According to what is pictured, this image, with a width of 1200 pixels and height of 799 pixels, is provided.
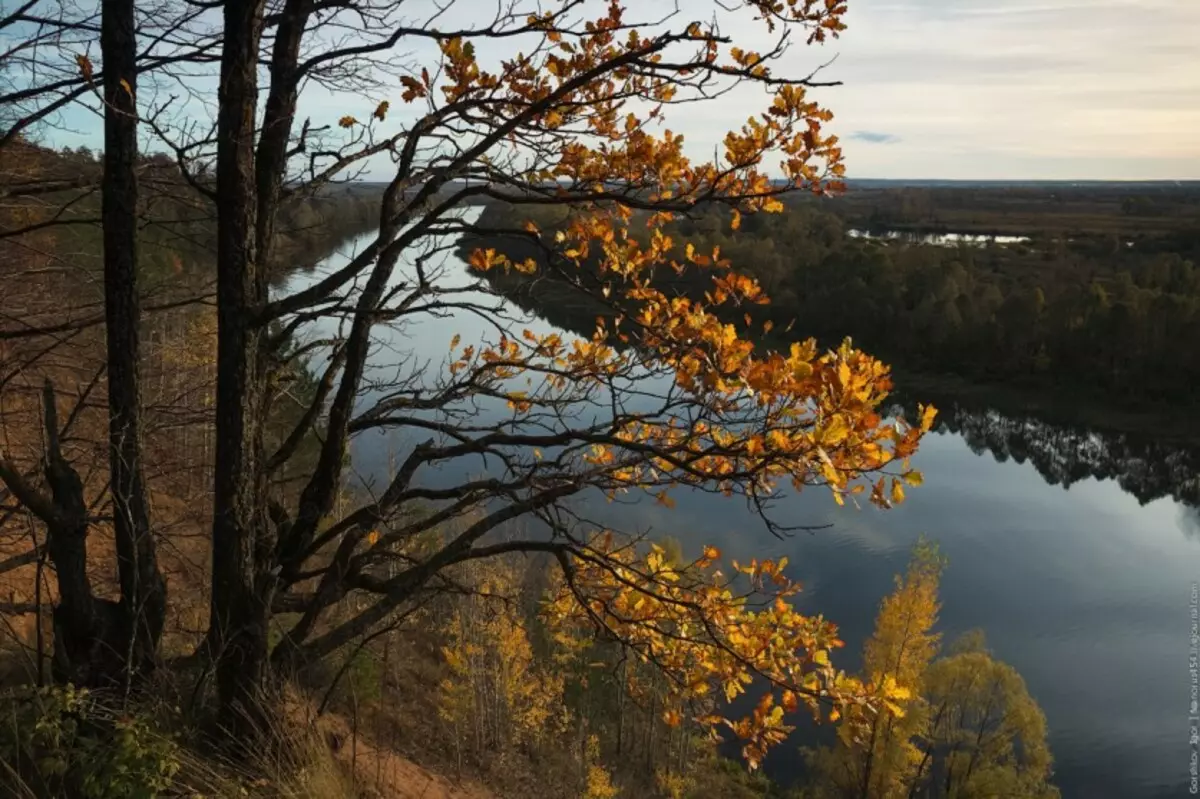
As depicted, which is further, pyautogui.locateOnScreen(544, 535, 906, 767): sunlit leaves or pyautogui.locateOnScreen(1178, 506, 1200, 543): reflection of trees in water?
pyautogui.locateOnScreen(1178, 506, 1200, 543): reflection of trees in water

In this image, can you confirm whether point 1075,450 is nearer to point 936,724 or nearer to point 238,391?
point 936,724

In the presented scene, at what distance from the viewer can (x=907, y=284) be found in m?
48.9

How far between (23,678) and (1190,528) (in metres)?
34.2

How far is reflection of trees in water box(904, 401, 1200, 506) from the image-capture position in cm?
3241

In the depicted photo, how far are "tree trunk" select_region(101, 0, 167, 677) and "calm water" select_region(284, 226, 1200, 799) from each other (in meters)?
11.4

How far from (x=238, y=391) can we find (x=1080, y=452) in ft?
132

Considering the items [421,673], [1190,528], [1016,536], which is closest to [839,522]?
[1016,536]

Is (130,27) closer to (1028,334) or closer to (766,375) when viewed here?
(766,375)

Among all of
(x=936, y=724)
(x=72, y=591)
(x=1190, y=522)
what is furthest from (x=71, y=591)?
(x=1190, y=522)

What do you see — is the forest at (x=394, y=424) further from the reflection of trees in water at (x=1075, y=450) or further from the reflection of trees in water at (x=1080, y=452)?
the reflection of trees in water at (x=1080, y=452)

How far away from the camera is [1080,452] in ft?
117

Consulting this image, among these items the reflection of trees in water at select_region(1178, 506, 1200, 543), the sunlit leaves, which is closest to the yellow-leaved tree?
the reflection of trees in water at select_region(1178, 506, 1200, 543)

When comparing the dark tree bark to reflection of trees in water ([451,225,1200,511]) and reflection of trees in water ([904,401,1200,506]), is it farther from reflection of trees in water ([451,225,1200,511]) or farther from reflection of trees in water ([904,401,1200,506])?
reflection of trees in water ([904,401,1200,506])

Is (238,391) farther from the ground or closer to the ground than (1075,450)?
farther from the ground
